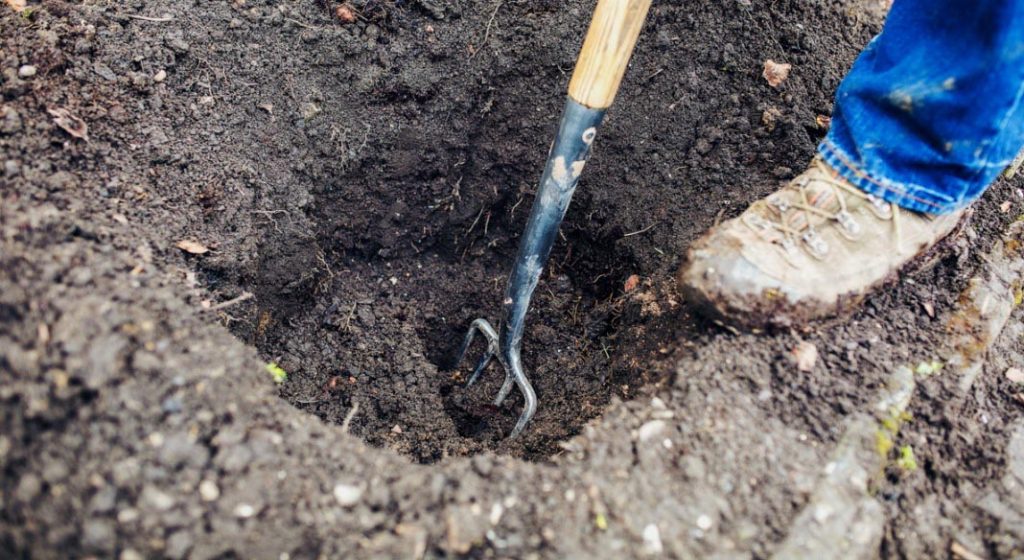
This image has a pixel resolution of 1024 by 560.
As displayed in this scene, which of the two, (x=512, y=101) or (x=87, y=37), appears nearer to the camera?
(x=87, y=37)

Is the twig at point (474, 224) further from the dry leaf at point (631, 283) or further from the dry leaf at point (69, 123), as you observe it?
the dry leaf at point (69, 123)

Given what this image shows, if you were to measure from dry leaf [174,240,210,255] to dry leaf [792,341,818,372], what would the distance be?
165 centimetres

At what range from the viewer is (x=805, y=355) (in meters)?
1.70

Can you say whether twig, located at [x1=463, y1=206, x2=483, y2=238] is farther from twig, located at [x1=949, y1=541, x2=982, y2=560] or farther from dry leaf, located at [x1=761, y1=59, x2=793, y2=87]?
twig, located at [x1=949, y1=541, x2=982, y2=560]

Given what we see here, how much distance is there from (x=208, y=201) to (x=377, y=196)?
62cm

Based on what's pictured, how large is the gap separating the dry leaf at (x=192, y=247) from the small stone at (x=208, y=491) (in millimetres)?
781

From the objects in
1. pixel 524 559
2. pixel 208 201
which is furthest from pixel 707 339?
pixel 208 201

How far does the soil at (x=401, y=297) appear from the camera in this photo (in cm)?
134

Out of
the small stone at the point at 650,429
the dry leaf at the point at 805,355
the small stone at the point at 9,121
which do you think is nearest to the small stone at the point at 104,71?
the small stone at the point at 9,121

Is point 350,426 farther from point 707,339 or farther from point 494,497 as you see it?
point 707,339

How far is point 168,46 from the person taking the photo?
2.08m

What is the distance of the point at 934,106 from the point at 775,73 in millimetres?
688

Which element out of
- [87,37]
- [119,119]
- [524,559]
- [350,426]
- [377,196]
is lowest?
[350,426]

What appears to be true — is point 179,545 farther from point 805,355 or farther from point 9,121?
point 805,355
